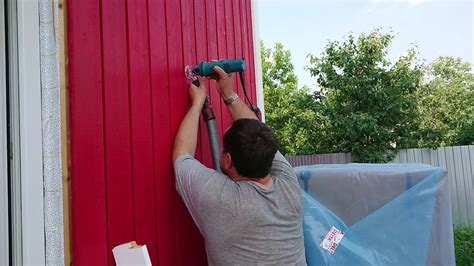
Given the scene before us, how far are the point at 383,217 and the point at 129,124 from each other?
128cm

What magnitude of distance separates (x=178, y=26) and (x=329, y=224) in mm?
1252

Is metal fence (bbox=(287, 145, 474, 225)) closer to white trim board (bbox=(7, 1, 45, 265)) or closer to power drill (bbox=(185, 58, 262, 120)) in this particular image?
power drill (bbox=(185, 58, 262, 120))

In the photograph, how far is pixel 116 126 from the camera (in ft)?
4.42

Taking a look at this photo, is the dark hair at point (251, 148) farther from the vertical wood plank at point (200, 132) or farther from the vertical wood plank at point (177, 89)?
the vertical wood plank at point (200, 132)

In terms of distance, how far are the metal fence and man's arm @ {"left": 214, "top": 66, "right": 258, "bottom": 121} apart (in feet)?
19.6

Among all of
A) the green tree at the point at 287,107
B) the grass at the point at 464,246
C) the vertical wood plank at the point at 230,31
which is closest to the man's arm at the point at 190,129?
the vertical wood plank at the point at 230,31

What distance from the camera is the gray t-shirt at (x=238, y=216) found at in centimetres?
140

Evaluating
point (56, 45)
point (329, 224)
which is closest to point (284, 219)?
point (329, 224)

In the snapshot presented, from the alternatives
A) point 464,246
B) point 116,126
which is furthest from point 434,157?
point 116,126

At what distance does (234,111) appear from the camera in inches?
78.0

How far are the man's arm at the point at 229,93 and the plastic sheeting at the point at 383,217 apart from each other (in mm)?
557

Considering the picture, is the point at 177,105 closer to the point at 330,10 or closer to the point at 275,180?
the point at 275,180

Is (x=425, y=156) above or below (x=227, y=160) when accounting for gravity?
below

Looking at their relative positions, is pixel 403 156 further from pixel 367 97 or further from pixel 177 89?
pixel 177 89
